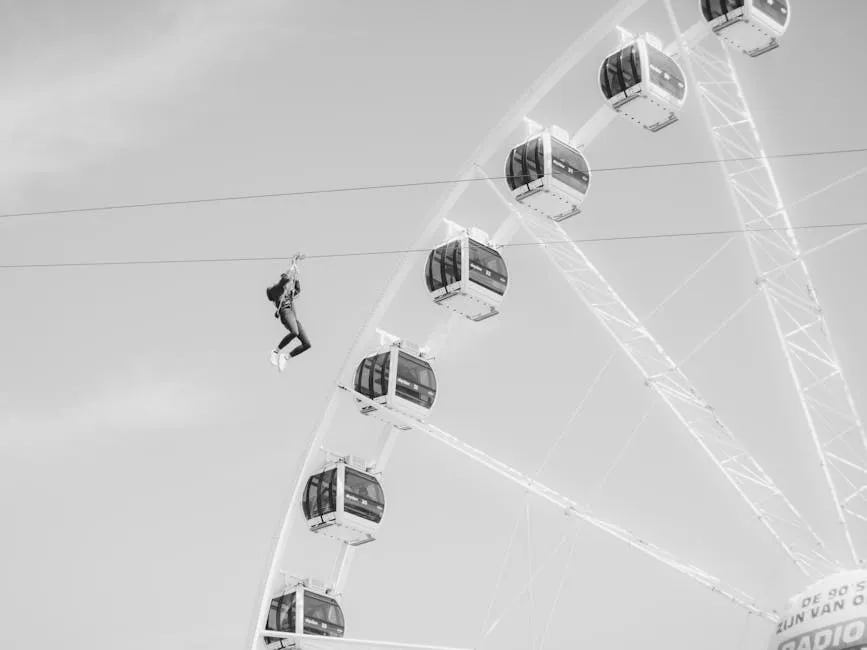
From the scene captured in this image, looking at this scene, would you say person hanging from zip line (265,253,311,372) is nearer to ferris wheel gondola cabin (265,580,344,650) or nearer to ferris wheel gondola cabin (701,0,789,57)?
ferris wheel gondola cabin (265,580,344,650)

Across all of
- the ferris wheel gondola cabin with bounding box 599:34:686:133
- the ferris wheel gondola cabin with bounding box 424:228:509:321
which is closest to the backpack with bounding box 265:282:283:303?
the ferris wheel gondola cabin with bounding box 424:228:509:321

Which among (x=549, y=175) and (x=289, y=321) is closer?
(x=289, y=321)

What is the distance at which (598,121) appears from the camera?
42.8 metres

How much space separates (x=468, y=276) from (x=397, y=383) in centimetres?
301

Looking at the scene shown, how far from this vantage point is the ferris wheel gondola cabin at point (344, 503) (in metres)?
41.6

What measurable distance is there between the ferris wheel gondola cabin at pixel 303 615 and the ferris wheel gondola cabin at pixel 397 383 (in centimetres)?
441

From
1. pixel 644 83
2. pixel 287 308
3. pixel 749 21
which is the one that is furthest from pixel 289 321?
pixel 749 21

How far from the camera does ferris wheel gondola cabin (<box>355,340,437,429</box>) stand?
41.9 metres

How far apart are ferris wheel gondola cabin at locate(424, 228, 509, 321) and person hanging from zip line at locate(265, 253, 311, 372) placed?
150 inches

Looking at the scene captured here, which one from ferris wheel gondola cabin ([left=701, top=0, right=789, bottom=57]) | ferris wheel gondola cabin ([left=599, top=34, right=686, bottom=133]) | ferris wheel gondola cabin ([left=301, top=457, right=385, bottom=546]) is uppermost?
ferris wheel gondola cabin ([left=701, top=0, right=789, bottom=57])

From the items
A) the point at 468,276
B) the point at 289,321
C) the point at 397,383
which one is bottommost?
the point at 289,321

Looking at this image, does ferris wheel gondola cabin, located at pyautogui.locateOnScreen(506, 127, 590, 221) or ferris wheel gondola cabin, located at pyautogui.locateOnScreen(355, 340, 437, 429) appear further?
ferris wheel gondola cabin, located at pyautogui.locateOnScreen(355, 340, 437, 429)

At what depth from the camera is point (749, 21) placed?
42125mm

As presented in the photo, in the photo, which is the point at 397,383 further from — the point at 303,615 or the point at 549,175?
the point at 549,175
